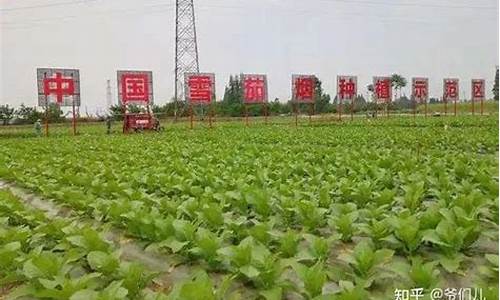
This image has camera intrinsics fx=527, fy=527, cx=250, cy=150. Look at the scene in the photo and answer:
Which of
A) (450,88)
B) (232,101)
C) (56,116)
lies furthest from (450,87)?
(232,101)

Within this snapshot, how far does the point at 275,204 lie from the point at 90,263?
1.32 m

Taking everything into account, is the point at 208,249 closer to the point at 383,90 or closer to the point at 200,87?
the point at 200,87

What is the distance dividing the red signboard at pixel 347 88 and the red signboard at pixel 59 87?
435 inches

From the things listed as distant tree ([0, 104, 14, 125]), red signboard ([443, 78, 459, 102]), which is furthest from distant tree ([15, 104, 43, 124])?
red signboard ([443, 78, 459, 102])

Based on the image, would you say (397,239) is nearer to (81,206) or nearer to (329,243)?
(329,243)

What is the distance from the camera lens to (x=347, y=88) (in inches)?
910

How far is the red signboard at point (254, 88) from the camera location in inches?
827

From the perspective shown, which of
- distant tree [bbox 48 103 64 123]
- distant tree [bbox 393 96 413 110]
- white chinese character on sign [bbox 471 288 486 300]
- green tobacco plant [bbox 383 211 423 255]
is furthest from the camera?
distant tree [bbox 393 96 413 110]

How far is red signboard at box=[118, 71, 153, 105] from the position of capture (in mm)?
18094

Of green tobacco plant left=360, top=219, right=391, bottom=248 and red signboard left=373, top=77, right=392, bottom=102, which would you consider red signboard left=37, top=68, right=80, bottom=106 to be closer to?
red signboard left=373, top=77, right=392, bottom=102

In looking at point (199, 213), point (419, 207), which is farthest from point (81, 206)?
point (419, 207)

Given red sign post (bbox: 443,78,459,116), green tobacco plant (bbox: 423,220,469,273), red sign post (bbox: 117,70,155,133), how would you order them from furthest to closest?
red sign post (bbox: 117,70,155,133), red sign post (bbox: 443,78,459,116), green tobacco plant (bbox: 423,220,469,273)

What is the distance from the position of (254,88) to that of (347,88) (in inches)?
178

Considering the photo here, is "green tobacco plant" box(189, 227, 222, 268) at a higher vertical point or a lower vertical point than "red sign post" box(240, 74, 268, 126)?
lower
